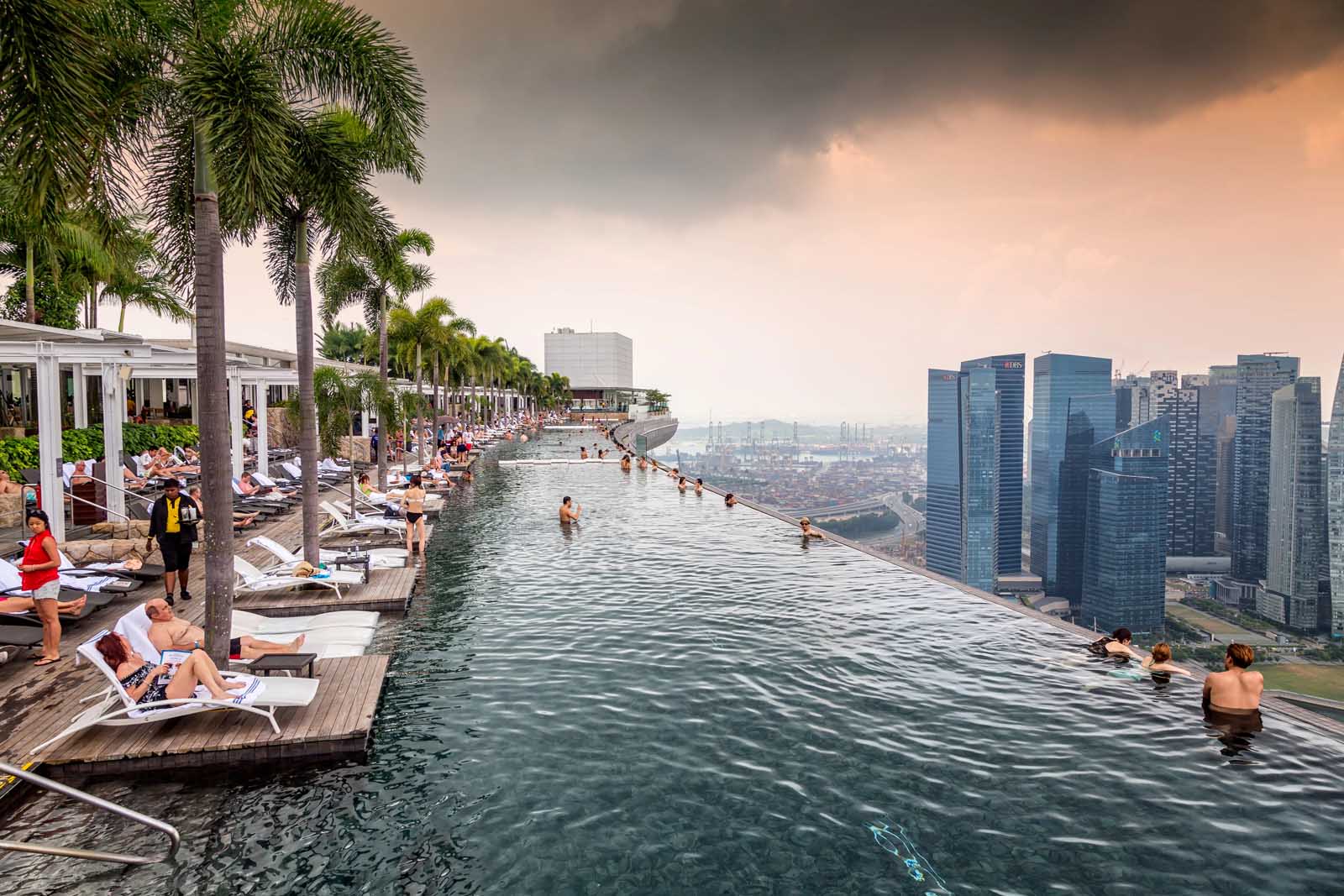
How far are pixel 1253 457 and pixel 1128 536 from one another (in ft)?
95.3

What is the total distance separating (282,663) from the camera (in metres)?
6.52

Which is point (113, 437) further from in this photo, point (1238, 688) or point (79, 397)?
point (1238, 688)

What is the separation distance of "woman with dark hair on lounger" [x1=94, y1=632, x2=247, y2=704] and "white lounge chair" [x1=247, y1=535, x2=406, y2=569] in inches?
204

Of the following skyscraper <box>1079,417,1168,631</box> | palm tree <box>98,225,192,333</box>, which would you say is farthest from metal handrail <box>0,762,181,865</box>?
skyscraper <box>1079,417,1168,631</box>

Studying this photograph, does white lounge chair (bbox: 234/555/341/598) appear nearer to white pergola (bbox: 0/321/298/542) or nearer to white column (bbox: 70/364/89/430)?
white pergola (bbox: 0/321/298/542)

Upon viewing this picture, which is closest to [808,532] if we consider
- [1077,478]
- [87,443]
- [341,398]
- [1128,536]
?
[341,398]

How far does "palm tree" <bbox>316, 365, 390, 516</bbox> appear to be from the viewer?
1984 centimetres

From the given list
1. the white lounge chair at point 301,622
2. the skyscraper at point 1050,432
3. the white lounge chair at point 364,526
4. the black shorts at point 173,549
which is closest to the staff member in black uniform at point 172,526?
the black shorts at point 173,549

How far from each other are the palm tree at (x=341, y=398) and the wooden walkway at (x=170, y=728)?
1292cm

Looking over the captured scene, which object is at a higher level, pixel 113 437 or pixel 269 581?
pixel 113 437

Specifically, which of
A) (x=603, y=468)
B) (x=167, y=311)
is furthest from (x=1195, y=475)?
(x=167, y=311)

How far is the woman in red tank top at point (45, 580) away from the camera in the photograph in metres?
7.18

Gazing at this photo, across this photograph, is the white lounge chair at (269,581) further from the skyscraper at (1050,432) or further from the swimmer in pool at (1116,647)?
the skyscraper at (1050,432)

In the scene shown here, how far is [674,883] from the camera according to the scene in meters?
4.45
